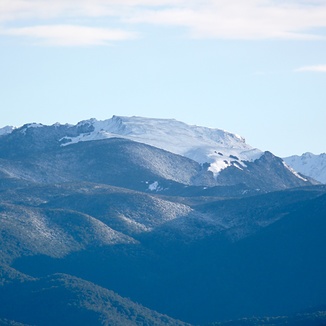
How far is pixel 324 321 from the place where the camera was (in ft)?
641

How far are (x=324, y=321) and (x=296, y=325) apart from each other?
520 centimetres

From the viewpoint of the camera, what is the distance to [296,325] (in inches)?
7830
